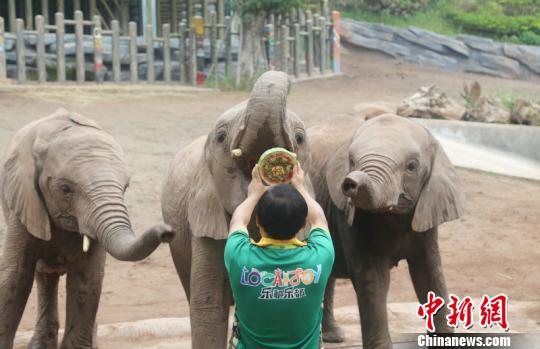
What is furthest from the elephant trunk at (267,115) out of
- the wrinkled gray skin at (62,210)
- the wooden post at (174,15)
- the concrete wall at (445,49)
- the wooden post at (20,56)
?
the concrete wall at (445,49)

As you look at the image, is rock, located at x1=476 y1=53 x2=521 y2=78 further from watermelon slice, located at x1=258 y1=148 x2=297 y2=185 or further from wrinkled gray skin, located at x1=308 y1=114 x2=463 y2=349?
watermelon slice, located at x1=258 y1=148 x2=297 y2=185

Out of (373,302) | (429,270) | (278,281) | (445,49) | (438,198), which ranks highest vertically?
(278,281)

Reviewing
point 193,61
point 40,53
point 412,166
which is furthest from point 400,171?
point 193,61

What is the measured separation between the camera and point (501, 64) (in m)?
30.9

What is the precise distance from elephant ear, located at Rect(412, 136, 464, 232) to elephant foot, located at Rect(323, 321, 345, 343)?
179cm

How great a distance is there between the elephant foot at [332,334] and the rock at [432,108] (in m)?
9.61

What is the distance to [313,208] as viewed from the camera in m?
4.66

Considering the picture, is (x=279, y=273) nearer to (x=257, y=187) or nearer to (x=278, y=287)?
(x=278, y=287)

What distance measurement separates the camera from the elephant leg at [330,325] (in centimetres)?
793

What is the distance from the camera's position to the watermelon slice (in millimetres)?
4559

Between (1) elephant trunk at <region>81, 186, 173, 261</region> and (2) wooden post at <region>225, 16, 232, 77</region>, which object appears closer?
(1) elephant trunk at <region>81, 186, 173, 261</region>

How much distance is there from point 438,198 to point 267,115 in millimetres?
1854

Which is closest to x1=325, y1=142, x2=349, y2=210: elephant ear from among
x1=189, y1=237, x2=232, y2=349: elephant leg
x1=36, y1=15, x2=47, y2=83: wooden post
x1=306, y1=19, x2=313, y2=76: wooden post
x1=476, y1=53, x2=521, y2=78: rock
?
x1=189, y1=237, x2=232, y2=349: elephant leg

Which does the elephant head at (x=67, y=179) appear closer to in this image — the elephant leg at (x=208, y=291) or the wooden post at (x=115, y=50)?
the elephant leg at (x=208, y=291)
